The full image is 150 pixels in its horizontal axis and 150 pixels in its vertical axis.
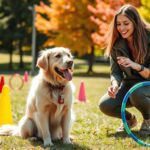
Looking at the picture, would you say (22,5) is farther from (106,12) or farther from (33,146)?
(33,146)

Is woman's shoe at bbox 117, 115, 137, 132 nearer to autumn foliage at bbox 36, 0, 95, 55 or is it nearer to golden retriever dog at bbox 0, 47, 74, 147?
golden retriever dog at bbox 0, 47, 74, 147

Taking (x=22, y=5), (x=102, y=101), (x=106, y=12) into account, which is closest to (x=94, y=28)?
(x=106, y=12)

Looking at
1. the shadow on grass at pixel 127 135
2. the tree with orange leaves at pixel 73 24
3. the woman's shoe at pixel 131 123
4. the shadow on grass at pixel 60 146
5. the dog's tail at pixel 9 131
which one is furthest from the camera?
the tree with orange leaves at pixel 73 24

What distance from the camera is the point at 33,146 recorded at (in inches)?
234

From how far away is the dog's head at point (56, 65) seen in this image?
6043 mm

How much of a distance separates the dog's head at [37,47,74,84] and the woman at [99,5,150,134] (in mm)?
676

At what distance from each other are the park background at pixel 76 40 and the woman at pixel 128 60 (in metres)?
0.50

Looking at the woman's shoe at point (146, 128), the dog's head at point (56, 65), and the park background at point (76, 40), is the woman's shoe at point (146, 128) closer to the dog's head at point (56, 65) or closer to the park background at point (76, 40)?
the park background at point (76, 40)

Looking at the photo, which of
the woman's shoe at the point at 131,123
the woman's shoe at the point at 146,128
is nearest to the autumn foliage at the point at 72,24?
the woman's shoe at the point at 131,123

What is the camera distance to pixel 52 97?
19.9ft

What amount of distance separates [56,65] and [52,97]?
0.45 metres

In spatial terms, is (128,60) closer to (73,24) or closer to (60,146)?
(60,146)

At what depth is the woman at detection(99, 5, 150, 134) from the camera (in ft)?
20.3

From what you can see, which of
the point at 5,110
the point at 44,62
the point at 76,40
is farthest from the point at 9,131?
the point at 76,40
